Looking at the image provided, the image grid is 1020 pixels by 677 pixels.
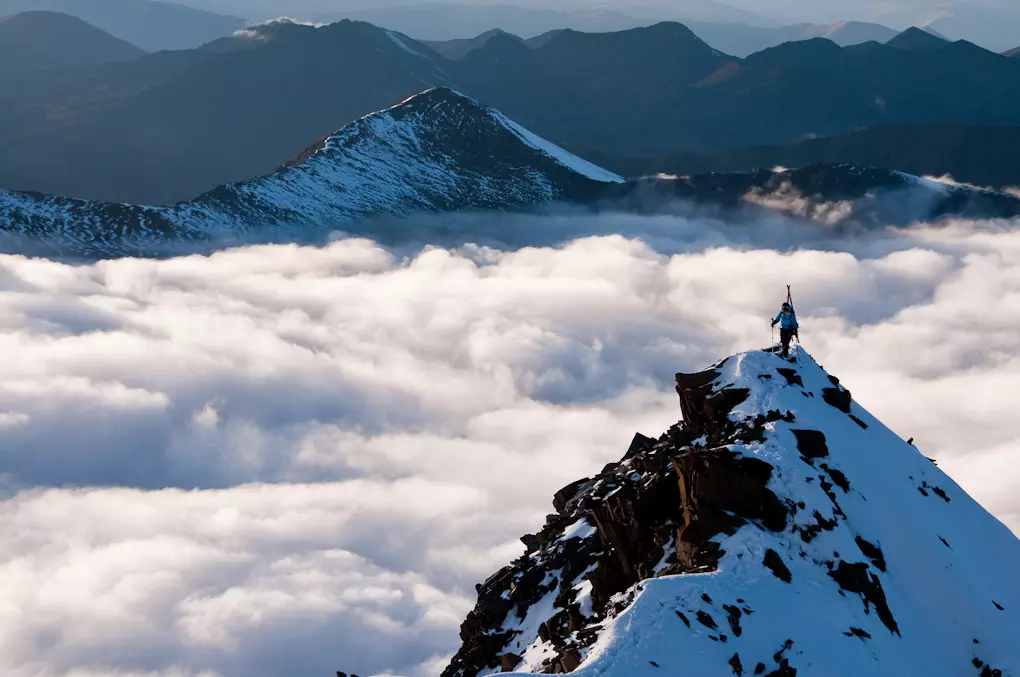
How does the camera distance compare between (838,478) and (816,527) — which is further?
(838,478)

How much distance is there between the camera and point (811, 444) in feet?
183

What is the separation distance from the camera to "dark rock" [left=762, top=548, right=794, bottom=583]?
47.2m

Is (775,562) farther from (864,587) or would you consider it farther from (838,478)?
(838,478)

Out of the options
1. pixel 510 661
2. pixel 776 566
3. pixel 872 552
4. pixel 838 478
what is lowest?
pixel 510 661

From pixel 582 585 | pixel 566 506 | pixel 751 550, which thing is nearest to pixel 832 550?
pixel 751 550

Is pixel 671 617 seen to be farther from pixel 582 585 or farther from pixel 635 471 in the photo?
pixel 635 471

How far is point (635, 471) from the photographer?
2576 inches

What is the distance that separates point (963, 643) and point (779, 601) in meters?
12.0

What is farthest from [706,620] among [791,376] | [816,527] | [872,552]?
[791,376]

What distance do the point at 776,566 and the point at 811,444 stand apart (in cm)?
1027

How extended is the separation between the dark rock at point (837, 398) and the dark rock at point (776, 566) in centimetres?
1723

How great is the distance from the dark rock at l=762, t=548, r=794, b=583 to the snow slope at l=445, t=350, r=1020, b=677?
0.20 ft

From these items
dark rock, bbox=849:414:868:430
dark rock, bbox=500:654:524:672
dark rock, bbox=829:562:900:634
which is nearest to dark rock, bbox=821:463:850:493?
dark rock, bbox=829:562:900:634

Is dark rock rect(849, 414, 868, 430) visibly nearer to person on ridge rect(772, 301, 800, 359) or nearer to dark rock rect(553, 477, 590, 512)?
person on ridge rect(772, 301, 800, 359)
